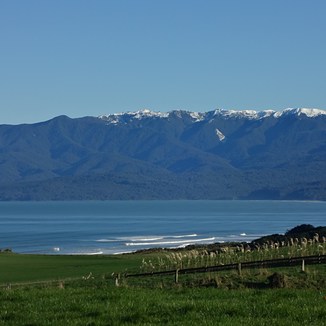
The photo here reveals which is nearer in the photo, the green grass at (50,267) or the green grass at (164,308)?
the green grass at (164,308)

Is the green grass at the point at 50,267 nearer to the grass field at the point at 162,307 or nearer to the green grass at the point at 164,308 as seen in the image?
the grass field at the point at 162,307

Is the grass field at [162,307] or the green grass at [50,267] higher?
the grass field at [162,307]

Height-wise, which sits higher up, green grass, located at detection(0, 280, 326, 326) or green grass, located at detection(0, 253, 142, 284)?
green grass, located at detection(0, 280, 326, 326)

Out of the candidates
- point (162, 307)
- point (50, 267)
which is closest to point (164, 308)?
point (162, 307)

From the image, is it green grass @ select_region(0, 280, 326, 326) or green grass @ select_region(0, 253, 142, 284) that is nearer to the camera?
green grass @ select_region(0, 280, 326, 326)

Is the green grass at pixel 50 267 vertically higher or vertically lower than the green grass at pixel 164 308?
lower

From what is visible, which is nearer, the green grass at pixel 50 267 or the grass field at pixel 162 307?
the grass field at pixel 162 307

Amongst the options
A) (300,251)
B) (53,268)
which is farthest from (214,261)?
(53,268)

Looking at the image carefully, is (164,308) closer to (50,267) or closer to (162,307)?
(162,307)

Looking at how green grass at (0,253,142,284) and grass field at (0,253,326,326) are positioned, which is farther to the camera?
green grass at (0,253,142,284)

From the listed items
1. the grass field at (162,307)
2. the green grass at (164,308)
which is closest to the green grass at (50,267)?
Answer: the grass field at (162,307)

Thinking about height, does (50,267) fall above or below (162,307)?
below

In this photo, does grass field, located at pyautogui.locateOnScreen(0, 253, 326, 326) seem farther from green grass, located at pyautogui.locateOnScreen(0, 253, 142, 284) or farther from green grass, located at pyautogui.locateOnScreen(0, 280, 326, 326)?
green grass, located at pyautogui.locateOnScreen(0, 253, 142, 284)

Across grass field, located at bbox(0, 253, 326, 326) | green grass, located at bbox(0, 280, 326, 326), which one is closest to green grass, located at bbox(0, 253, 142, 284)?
grass field, located at bbox(0, 253, 326, 326)
